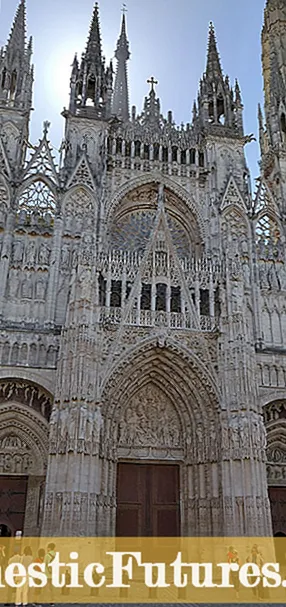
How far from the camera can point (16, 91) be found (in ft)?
78.1

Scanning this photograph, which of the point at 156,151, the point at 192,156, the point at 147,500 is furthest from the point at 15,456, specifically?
the point at 192,156

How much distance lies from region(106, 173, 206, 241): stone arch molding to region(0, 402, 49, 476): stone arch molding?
8.79 metres

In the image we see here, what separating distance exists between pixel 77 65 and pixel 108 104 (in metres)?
3.05

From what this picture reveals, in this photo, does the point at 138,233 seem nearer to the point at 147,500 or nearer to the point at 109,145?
the point at 109,145

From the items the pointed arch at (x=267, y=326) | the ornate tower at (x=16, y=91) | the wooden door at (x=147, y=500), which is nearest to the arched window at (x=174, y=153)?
the ornate tower at (x=16, y=91)

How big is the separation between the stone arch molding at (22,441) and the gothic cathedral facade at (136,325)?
0.05 m

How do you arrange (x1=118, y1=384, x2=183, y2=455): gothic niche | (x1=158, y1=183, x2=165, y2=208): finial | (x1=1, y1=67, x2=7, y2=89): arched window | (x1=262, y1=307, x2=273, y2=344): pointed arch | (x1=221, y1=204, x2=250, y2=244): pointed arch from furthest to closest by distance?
(x1=1, y1=67, x2=7, y2=89): arched window
(x1=221, y1=204, x2=250, y2=244): pointed arch
(x1=262, y1=307, x2=273, y2=344): pointed arch
(x1=158, y1=183, x2=165, y2=208): finial
(x1=118, y1=384, x2=183, y2=455): gothic niche

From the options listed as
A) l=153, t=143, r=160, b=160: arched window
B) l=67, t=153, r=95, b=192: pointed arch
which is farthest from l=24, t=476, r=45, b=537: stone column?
l=153, t=143, r=160, b=160: arched window

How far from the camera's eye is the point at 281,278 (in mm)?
21922

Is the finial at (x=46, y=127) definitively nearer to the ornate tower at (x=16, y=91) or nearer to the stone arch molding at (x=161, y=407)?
the ornate tower at (x=16, y=91)

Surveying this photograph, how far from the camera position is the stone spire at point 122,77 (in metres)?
40.2

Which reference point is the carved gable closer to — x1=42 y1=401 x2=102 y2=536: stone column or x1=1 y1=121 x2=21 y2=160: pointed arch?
x1=1 y1=121 x2=21 y2=160: pointed arch

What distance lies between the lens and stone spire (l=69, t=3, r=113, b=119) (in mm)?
23750

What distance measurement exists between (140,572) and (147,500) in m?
2.54
